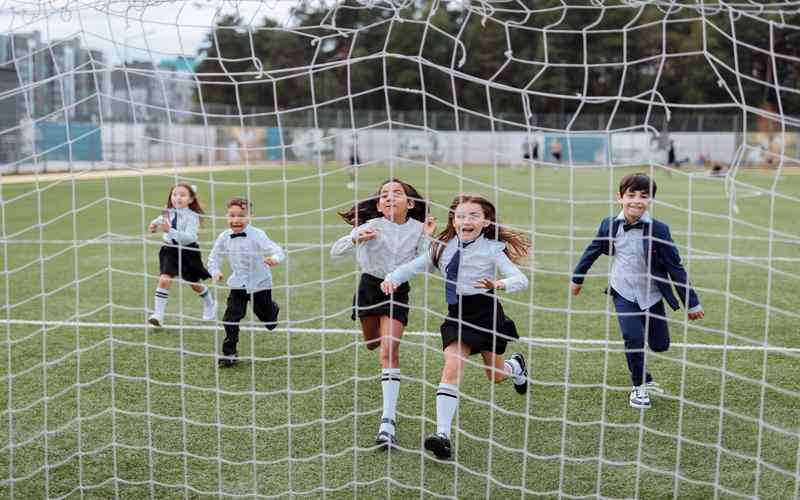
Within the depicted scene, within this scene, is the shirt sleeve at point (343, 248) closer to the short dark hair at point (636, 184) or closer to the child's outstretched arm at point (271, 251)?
the child's outstretched arm at point (271, 251)

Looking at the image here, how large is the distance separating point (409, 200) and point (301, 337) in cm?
236

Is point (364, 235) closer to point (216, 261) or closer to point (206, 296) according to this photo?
point (216, 261)

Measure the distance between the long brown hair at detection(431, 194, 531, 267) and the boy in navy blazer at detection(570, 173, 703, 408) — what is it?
1.44ft

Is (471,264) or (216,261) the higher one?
(471,264)

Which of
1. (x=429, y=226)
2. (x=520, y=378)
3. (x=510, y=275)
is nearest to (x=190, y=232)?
(x=429, y=226)

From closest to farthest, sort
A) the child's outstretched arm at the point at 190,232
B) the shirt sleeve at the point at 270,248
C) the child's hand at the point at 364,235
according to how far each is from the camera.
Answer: the child's hand at the point at 364,235 → the shirt sleeve at the point at 270,248 → the child's outstretched arm at the point at 190,232

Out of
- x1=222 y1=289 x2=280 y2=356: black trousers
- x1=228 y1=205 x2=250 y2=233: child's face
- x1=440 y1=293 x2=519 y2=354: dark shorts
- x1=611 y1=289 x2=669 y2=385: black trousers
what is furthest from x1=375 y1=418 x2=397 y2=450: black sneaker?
x1=228 y1=205 x2=250 y2=233: child's face

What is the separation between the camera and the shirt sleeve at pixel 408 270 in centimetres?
423

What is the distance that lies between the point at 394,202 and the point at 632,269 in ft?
5.04

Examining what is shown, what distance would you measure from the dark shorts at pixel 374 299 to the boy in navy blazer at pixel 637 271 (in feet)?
3.46

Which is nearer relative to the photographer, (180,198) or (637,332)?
(637,332)

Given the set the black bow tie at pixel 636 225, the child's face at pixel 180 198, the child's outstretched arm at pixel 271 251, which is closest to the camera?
the black bow tie at pixel 636 225

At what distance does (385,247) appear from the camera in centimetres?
454

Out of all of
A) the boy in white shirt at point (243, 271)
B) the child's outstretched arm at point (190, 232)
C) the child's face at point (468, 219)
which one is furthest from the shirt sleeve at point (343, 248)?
the child's outstretched arm at point (190, 232)
